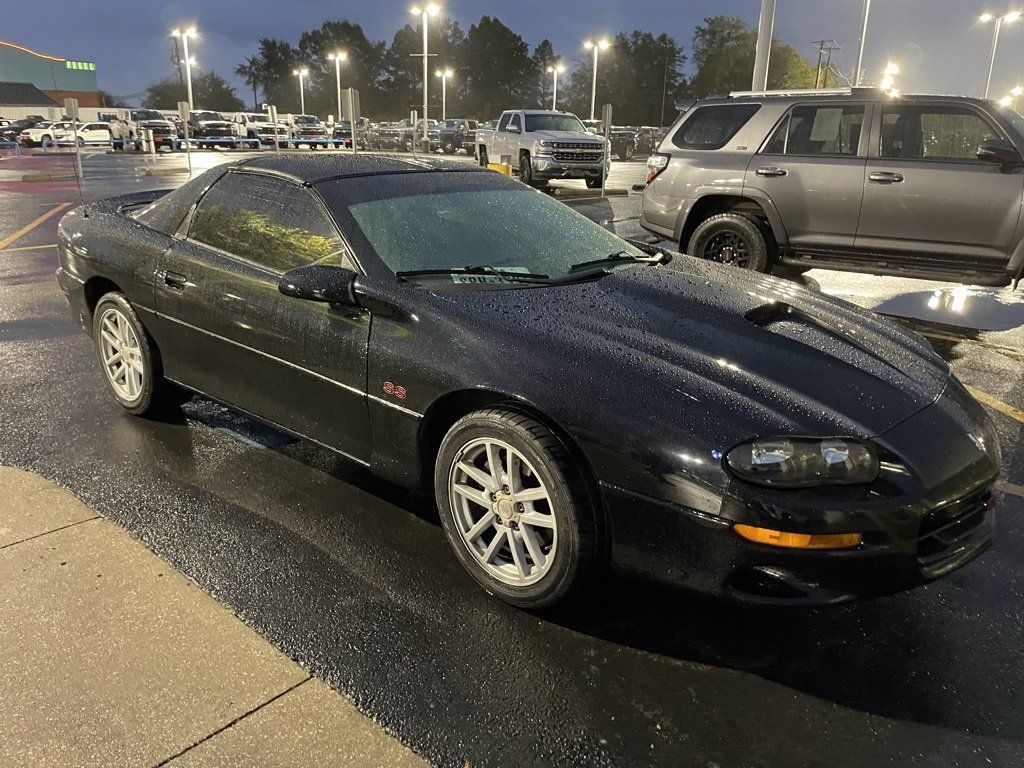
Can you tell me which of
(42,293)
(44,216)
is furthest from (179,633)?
(44,216)

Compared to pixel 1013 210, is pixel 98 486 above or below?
below

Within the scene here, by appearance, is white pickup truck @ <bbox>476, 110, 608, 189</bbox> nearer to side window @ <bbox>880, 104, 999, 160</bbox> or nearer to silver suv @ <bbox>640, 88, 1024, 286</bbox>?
silver suv @ <bbox>640, 88, 1024, 286</bbox>

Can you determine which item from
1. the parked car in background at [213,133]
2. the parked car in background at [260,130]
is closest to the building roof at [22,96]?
the parked car in background at [260,130]

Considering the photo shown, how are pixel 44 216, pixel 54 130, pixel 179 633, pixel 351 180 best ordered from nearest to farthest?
pixel 179 633 → pixel 351 180 → pixel 44 216 → pixel 54 130

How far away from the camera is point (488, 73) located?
107 m

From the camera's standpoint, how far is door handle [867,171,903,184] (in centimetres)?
686

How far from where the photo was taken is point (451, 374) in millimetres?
2814

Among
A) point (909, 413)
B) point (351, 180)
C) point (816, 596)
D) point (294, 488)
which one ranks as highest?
point (351, 180)

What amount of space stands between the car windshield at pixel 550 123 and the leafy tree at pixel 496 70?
89.0 m

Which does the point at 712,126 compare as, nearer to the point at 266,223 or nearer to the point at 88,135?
the point at 266,223

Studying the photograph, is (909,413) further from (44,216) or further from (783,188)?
(44,216)

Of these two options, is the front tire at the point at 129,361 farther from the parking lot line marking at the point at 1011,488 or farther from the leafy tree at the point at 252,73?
the leafy tree at the point at 252,73

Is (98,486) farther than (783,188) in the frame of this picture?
No

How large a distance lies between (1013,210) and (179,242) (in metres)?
6.15
